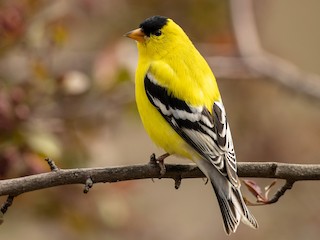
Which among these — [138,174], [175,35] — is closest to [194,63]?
[175,35]

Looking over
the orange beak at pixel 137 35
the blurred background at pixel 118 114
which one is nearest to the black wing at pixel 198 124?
Result: the orange beak at pixel 137 35

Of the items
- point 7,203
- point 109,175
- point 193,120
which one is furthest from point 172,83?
point 7,203

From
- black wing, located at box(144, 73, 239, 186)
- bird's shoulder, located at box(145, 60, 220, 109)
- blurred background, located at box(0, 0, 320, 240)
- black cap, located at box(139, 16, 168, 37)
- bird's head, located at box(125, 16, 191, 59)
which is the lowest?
blurred background, located at box(0, 0, 320, 240)

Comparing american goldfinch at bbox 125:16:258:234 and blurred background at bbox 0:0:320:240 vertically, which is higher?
american goldfinch at bbox 125:16:258:234

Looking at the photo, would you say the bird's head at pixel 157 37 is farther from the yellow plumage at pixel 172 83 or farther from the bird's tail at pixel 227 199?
the bird's tail at pixel 227 199

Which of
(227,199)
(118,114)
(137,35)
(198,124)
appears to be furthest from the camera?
(118,114)

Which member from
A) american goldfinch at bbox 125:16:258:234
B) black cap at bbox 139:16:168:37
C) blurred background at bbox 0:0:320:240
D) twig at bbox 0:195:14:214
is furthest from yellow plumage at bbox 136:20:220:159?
twig at bbox 0:195:14:214

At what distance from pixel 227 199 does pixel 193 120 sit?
0.42m

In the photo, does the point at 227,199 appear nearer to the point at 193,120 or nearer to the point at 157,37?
the point at 193,120

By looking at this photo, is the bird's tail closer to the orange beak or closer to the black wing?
the black wing

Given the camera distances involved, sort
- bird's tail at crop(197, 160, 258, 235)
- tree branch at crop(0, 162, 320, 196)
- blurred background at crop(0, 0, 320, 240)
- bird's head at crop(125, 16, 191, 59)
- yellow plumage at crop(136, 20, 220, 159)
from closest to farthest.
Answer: tree branch at crop(0, 162, 320, 196) → bird's tail at crop(197, 160, 258, 235) → yellow plumage at crop(136, 20, 220, 159) → bird's head at crop(125, 16, 191, 59) → blurred background at crop(0, 0, 320, 240)

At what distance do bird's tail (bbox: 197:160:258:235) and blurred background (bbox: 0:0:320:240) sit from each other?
3.02 ft

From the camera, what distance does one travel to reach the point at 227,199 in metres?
3.66

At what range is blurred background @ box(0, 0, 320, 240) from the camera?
4.46 metres
